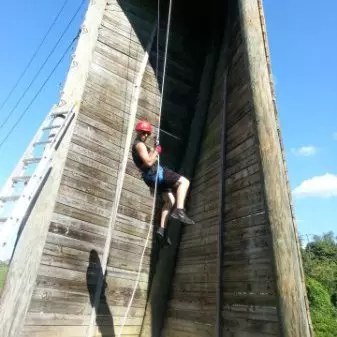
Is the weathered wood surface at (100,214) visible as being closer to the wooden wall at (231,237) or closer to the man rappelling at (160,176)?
the wooden wall at (231,237)

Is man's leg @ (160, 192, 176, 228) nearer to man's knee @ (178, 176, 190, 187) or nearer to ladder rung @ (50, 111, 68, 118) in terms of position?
man's knee @ (178, 176, 190, 187)

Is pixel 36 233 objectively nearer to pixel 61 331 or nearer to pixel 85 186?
pixel 85 186

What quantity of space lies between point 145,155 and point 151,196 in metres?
1.82

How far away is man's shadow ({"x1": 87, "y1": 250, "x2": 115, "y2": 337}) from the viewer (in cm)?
542

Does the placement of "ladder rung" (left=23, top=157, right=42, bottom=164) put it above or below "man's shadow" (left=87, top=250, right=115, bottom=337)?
above

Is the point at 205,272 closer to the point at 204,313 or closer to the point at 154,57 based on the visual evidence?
the point at 204,313

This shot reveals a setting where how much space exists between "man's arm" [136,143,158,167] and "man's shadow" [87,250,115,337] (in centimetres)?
175

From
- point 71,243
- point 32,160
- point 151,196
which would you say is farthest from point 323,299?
point 32,160

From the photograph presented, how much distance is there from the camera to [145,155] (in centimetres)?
484

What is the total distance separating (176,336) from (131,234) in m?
1.74

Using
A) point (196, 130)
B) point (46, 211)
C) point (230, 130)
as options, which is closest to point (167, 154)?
point (196, 130)

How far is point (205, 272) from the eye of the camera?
553 centimetres

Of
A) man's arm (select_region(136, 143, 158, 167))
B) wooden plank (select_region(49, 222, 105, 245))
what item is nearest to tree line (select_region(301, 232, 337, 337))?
wooden plank (select_region(49, 222, 105, 245))

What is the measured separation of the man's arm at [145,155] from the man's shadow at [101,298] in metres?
1.75
